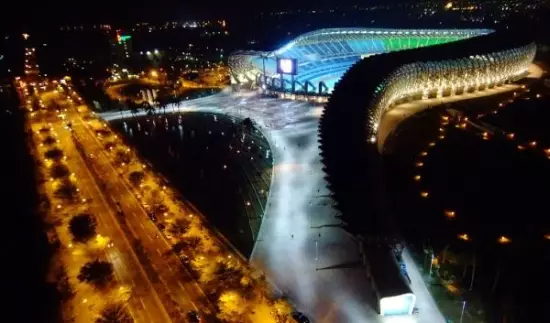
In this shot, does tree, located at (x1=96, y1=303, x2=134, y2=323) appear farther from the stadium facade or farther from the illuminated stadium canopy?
the illuminated stadium canopy

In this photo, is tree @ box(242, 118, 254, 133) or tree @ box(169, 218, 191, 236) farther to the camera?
tree @ box(242, 118, 254, 133)

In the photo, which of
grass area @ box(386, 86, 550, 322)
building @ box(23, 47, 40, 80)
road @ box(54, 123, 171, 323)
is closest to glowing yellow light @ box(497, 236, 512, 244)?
grass area @ box(386, 86, 550, 322)

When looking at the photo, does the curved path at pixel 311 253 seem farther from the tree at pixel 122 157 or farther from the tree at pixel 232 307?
the tree at pixel 122 157

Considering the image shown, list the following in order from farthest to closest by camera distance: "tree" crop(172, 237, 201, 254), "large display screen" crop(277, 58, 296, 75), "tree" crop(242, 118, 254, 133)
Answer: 1. "large display screen" crop(277, 58, 296, 75)
2. "tree" crop(242, 118, 254, 133)
3. "tree" crop(172, 237, 201, 254)

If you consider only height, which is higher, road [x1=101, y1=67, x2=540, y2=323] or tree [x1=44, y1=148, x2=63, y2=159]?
tree [x1=44, y1=148, x2=63, y2=159]

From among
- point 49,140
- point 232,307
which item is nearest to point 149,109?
point 49,140

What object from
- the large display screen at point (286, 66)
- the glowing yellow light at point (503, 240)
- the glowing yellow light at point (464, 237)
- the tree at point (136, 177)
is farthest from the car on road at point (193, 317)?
the large display screen at point (286, 66)

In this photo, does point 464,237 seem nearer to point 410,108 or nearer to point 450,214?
point 450,214
